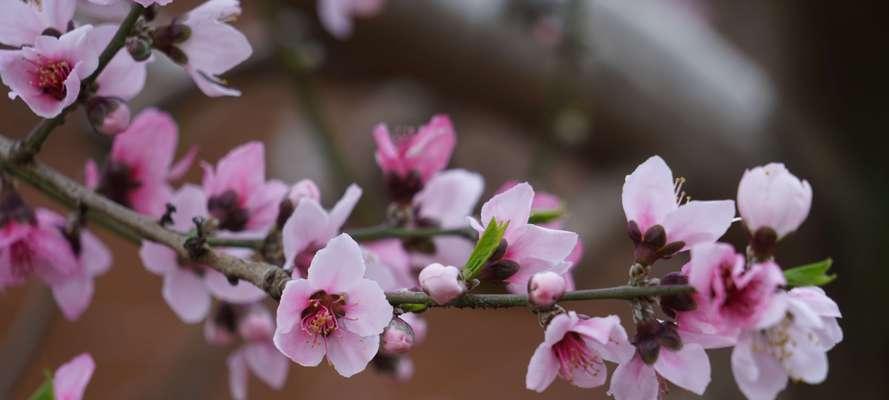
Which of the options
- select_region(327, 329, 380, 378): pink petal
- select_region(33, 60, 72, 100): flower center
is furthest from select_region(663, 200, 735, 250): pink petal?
select_region(33, 60, 72, 100): flower center

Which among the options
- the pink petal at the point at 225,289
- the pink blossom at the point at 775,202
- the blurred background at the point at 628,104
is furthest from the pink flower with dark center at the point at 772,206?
the blurred background at the point at 628,104

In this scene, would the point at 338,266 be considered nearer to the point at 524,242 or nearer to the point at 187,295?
the point at 524,242

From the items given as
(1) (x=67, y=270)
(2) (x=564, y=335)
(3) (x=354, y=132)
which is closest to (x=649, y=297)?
(2) (x=564, y=335)

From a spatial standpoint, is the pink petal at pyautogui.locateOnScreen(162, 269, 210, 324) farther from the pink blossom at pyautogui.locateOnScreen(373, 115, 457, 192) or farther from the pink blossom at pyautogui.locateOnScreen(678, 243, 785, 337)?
the pink blossom at pyautogui.locateOnScreen(678, 243, 785, 337)

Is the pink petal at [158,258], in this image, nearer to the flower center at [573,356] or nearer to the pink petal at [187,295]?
the pink petal at [187,295]

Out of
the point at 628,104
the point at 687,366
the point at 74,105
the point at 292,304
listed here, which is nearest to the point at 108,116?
the point at 74,105

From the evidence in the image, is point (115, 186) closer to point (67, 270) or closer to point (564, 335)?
point (67, 270)
